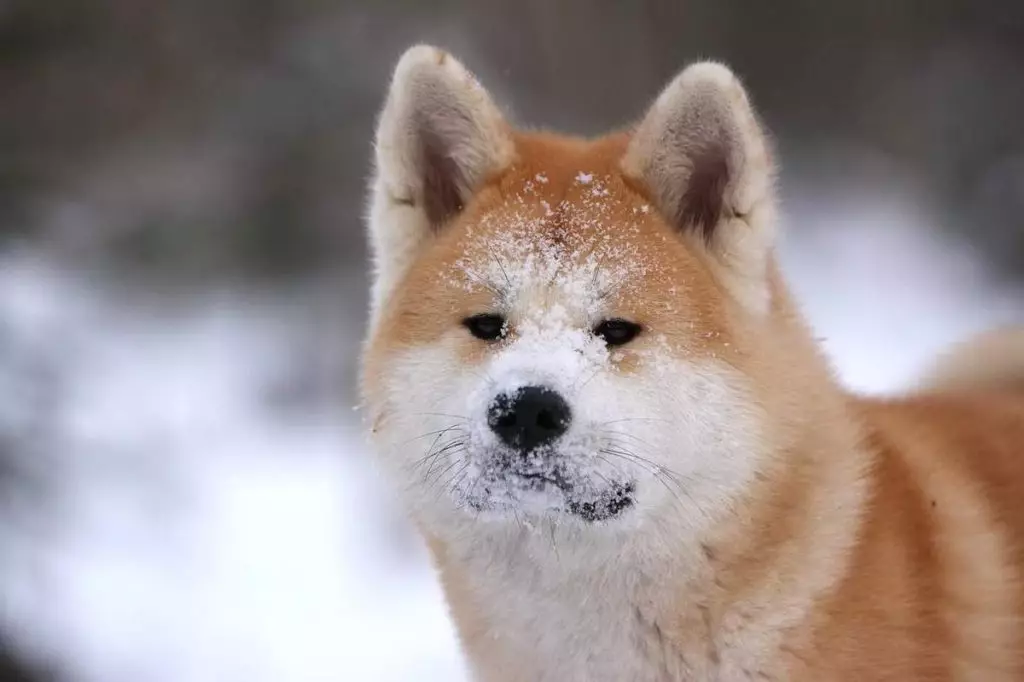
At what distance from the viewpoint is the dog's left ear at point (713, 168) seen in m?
1.89

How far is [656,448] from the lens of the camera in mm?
1735

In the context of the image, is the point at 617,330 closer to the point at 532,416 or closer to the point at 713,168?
the point at 532,416

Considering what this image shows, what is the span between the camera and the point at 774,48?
23.1ft

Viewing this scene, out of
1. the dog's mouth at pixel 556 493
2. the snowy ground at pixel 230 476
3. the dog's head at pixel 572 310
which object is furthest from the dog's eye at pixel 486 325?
the snowy ground at pixel 230 476

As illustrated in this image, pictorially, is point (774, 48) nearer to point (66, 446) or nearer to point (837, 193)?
point (837, 193)

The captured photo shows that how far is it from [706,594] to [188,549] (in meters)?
4.10

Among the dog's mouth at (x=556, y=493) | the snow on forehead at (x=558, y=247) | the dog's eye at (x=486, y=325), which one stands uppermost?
the snow on forehead at (x=558, y=247)

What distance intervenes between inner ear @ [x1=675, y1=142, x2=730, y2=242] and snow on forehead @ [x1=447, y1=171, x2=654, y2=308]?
12 cm

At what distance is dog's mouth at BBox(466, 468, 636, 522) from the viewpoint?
1.69 metres

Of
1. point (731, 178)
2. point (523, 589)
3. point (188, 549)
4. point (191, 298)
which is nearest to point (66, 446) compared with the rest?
point (188, 549)

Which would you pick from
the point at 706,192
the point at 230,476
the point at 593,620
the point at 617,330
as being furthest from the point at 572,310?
the point at 230,476

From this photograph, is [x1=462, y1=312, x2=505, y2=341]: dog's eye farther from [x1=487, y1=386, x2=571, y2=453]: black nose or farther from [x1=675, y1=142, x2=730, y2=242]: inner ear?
[x1=675, y1=142, x2=730, y2=242]: inner ear

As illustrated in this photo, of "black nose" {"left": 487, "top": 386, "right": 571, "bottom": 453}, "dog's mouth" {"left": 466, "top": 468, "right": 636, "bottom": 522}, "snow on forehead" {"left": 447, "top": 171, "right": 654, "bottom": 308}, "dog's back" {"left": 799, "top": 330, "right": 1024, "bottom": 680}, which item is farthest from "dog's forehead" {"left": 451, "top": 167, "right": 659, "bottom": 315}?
"dog's back" {"left": 799, "top": 330, "right": 1024, "bottom": 680}

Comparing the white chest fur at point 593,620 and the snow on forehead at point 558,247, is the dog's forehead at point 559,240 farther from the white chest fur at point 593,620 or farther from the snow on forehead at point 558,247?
the white chest fur at point 593,620
